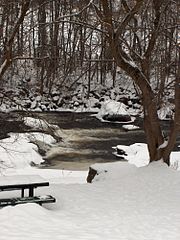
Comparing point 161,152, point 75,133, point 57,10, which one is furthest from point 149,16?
point 75,133

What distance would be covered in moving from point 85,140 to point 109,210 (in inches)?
541

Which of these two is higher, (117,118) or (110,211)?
(110,211)

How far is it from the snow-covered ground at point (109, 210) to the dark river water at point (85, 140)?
413cm

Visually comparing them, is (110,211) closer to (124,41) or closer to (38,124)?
(124,41)

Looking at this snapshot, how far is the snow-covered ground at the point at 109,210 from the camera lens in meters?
6.27

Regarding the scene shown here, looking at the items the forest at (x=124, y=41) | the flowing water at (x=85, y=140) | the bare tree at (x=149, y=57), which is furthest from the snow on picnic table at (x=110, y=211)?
the flowing water at (x=85, y=140)

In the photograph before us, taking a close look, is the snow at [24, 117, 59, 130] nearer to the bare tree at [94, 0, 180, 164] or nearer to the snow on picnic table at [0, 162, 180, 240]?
the snow on picnic table at [0, 162, 180, 240]

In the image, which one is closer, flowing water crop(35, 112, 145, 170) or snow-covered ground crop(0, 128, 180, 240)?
snow-covered ground crop(0, 128, 180, 240)

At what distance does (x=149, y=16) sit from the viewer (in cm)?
1117

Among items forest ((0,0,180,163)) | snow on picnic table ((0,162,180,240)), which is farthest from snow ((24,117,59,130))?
snow on picnic table ((0,162,180,240))

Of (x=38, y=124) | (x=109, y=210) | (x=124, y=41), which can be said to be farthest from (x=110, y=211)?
(x=38, y=124)

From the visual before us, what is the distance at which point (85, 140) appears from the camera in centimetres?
2138

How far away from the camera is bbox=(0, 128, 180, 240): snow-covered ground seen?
247 inches

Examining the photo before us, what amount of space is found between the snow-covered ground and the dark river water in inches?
163
